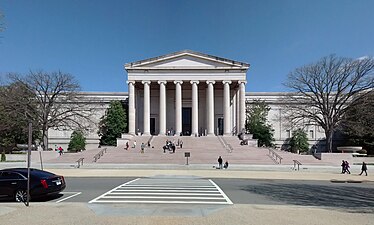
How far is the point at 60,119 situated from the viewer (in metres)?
52.2

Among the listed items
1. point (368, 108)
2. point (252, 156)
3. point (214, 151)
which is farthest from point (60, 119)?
point (368, 108)

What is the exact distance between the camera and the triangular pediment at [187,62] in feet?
201

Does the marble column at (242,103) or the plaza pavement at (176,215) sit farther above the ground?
the marble column at (242,103)

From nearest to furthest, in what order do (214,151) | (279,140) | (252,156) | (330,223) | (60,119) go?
1. (330,223)
2. (252,156)
3. (214,151)
4. (60,119)
5. (279,140)

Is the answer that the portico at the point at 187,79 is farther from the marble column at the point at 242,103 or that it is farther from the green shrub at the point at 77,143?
the green shrub at the point at 77,143

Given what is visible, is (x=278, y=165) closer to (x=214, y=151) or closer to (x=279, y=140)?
(x=214, y=151)

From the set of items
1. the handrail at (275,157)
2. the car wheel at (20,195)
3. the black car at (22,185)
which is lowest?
the handrail at (275,157)

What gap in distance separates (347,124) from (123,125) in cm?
3944

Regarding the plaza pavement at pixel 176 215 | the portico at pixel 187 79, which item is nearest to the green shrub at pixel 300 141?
the portico at pixel 187 79

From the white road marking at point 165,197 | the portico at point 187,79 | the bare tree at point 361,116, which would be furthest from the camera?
the portico at point 187,79

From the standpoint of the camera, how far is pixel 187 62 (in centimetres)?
6200

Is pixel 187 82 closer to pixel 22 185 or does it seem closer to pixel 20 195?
pixel 22 185

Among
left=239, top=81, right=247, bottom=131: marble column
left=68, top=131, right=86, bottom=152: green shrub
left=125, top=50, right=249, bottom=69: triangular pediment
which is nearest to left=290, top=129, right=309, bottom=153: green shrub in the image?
left=239, top=81, right=247, bottom=131: marble column

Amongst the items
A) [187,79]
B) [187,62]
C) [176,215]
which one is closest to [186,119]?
[187,79]
